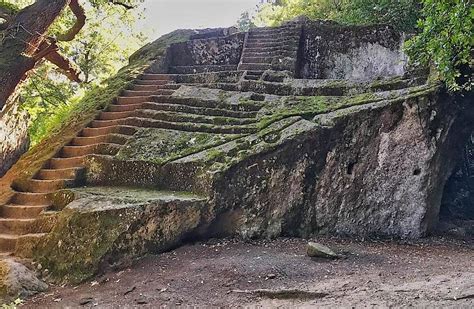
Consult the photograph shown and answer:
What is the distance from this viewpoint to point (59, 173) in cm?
816

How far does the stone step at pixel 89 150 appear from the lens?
8.51 m

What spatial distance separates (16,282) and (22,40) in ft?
13.7

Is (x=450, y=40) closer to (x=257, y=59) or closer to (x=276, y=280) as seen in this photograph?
(x=276, y=280)

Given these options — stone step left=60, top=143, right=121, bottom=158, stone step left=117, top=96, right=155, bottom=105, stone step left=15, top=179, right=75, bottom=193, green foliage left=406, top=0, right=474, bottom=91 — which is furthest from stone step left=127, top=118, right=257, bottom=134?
green foliage left=406, top=0, right=474, bottom=91

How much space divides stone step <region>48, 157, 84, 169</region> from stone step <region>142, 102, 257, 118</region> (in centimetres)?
221

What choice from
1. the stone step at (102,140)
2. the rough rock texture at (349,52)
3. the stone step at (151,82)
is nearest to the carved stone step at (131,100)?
the stone step at (151,82)

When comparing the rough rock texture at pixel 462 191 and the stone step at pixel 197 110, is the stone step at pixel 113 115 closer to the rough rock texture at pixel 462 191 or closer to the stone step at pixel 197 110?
the stone step at pixel 197 110

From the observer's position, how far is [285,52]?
42.8ft

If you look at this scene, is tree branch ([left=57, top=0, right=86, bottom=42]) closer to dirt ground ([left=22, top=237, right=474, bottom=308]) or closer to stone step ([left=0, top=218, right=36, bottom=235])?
stone step ([left=0, top=218, right=36, bottom=235])

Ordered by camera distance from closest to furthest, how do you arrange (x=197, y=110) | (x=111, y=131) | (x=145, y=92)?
(x=111, y=131)
(x=197, y=110)
(x=145, y=92)

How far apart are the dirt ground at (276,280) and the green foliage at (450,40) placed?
3.05 metres

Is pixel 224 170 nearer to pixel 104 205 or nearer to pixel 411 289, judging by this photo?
pixel 104 205

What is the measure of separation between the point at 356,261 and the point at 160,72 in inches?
356

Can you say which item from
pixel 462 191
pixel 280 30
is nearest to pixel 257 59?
pixel 280 30
